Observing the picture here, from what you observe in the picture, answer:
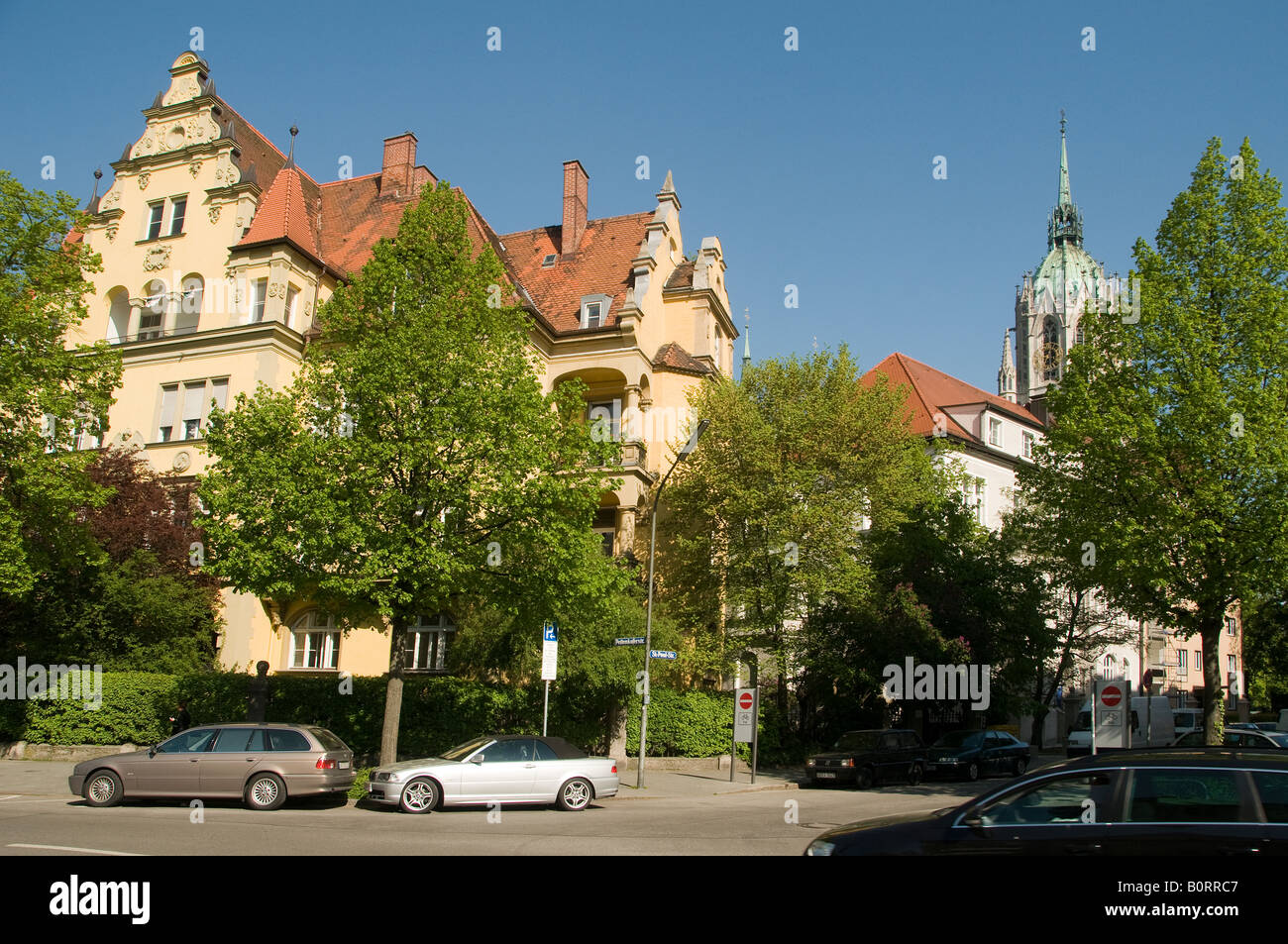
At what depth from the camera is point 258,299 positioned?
3148cm

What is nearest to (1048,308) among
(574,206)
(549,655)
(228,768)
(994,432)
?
(994,432)

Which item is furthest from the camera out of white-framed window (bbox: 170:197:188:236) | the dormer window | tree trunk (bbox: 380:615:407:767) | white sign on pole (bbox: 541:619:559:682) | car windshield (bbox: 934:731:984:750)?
the dormer window

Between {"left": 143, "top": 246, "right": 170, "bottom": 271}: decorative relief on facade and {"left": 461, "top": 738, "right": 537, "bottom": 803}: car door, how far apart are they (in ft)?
80.7

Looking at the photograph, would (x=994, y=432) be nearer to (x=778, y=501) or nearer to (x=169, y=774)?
(x=778, y=501)

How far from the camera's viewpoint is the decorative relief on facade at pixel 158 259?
33281 millimetres

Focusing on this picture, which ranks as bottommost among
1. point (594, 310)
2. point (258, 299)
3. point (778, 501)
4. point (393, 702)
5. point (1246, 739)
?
point (1246, 739)

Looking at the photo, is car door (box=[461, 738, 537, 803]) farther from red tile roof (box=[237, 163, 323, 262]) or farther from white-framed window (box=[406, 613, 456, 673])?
red tile roof (box=[237, 163, 323, 262])

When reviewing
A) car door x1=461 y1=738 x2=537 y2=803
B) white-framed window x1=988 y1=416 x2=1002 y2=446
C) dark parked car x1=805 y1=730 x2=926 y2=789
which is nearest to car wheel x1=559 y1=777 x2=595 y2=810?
car door x1=461 y1=738 x2=537 y2=803

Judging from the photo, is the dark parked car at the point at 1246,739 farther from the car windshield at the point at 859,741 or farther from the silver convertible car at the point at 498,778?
the silver convertible car at the point at 498,778

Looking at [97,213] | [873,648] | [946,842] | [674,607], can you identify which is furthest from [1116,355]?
[97,213]

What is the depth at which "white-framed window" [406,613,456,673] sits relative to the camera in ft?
102

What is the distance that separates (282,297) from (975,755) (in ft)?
84.0

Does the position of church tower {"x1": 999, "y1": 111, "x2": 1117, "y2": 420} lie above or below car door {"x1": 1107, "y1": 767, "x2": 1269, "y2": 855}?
above

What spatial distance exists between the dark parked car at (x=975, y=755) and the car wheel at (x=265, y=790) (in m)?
17.8
